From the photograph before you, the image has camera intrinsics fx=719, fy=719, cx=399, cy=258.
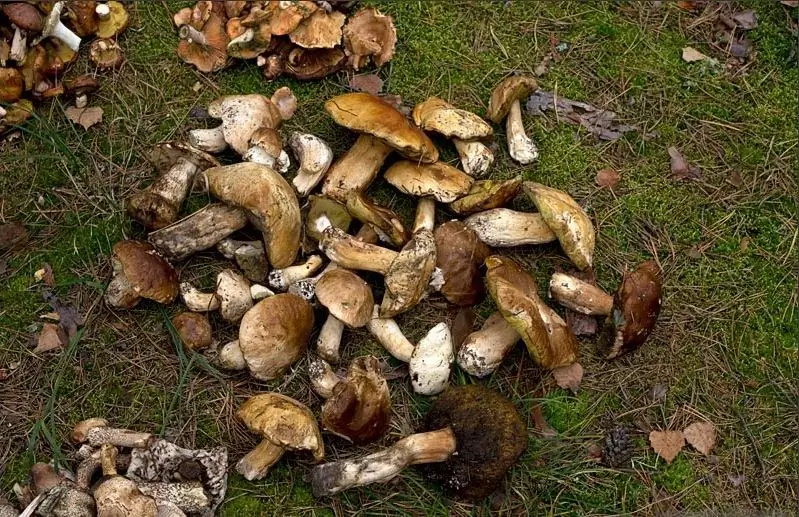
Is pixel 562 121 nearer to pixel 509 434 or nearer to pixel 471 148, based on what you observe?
pixel 471 148

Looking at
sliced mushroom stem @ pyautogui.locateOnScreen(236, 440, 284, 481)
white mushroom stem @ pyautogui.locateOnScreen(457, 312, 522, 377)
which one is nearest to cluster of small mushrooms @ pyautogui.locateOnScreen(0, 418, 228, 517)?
sliced mushroom stem @ pyautogui.locateOnScreen(236, 440, 284, 481)

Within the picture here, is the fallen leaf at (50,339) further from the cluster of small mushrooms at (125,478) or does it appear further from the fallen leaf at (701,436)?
the fallen leaf at (701,436)

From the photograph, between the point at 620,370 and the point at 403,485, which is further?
the point at 620,370

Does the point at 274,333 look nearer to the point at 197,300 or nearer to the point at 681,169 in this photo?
the point at 197,300

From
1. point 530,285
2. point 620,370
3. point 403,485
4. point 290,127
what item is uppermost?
point 290,127

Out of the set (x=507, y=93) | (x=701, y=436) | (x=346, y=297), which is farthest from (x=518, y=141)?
(x=701, y=436)

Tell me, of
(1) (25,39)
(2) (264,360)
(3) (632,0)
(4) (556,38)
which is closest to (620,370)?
(2) (264,360)

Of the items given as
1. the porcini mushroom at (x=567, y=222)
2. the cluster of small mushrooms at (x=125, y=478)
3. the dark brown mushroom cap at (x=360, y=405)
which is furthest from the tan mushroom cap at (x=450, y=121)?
the cluster of small mushrooms at (x=125, y=478)
